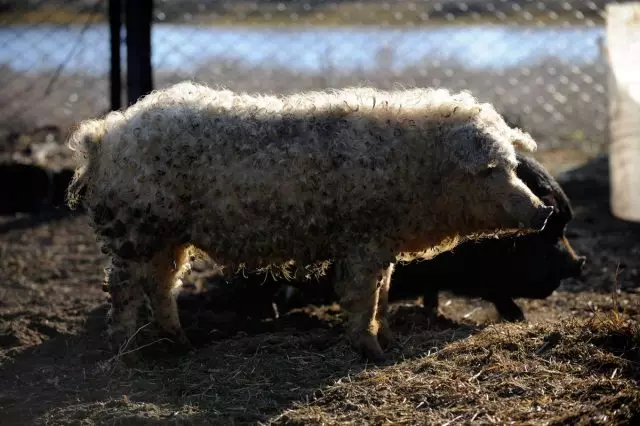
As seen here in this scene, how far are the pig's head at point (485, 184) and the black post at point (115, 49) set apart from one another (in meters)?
4.53

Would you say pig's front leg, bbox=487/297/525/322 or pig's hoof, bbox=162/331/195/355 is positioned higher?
pig's hoof, bbox=162/331/195/355

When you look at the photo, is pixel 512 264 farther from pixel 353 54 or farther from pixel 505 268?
pixel 353 54

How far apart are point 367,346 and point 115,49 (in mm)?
4633

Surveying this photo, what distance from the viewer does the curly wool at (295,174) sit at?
15.9ft

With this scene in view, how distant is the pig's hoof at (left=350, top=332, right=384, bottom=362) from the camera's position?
496cm

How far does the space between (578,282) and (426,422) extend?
3.15 meters

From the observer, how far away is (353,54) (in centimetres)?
1318

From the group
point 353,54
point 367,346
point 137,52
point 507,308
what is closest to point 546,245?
point 507,308

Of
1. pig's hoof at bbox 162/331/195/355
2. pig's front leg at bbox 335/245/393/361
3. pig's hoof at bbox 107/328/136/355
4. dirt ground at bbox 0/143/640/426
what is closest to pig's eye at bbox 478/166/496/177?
pig's front leg at bbox 335/245/393/361

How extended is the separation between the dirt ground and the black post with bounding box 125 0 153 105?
7.66ft

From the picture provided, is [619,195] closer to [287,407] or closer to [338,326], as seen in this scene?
[338,326]

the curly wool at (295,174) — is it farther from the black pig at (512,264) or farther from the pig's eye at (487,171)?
the black pig at (512,264)

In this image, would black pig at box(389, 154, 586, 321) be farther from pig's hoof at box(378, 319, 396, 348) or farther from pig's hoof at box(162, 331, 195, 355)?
pig's hoof at box(162, 331, 195, 355)

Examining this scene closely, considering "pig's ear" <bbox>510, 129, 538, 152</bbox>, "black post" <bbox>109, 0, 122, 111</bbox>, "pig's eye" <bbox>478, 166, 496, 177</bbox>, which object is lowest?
"black post" <bbox>109, 0, 122, 111</bbox>
